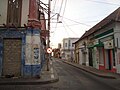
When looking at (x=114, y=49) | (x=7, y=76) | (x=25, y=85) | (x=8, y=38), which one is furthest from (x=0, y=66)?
(x=114, y=49)

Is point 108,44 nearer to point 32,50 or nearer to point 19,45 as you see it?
point 32,50

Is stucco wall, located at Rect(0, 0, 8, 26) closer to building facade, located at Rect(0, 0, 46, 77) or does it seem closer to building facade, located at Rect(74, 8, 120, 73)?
building facade, located at Rect(0, 0, 46, 77)

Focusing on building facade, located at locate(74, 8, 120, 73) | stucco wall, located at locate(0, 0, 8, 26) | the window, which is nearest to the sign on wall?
building facade, located at locate(74, 8, 120, 73)

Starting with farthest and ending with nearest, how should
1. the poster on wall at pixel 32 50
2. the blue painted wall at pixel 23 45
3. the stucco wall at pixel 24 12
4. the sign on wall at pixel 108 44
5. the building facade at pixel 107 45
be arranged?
the sign on wall at pixel 108 44 < the building facade at pixel 107 45 < the stucco wall at pixel 24 12 < the poster on wall at pixel 32 50 < the blue painted wall at pixel 23 45

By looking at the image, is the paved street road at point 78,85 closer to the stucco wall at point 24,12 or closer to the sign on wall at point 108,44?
the stucco wall at point 24,12

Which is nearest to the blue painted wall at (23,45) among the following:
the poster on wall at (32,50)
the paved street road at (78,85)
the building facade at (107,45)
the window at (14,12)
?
the poster on wall at (32,50)

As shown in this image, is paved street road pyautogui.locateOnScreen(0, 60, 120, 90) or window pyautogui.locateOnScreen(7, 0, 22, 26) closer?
paved street road pyautogui.locateOnScreen(0, 60, 120, 90)

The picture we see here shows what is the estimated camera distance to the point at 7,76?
1623cm

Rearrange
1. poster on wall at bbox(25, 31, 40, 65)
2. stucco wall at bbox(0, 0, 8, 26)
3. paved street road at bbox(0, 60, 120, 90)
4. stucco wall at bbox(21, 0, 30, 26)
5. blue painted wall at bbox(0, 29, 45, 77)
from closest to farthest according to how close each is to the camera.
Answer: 1. paved street road at bbox(0, 60, 120, 90)
2. blue painted wall at bbox(0, 29, 45, 77)
3. poster on wall at bbox(25, 31, 40, 65)
4. stucco wall at bbox(0, 0, 8, 26)
5. stucco wall at bbox(21, 0, 30, 26)

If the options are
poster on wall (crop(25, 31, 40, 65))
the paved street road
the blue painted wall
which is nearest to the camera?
the paved street road

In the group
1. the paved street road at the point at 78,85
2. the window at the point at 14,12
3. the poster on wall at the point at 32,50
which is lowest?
the paved street road at the point at 78,85

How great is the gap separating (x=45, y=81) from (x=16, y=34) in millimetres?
4660

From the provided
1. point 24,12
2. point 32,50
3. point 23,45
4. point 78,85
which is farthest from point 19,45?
point 78,85

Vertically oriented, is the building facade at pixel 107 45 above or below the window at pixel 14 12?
below
